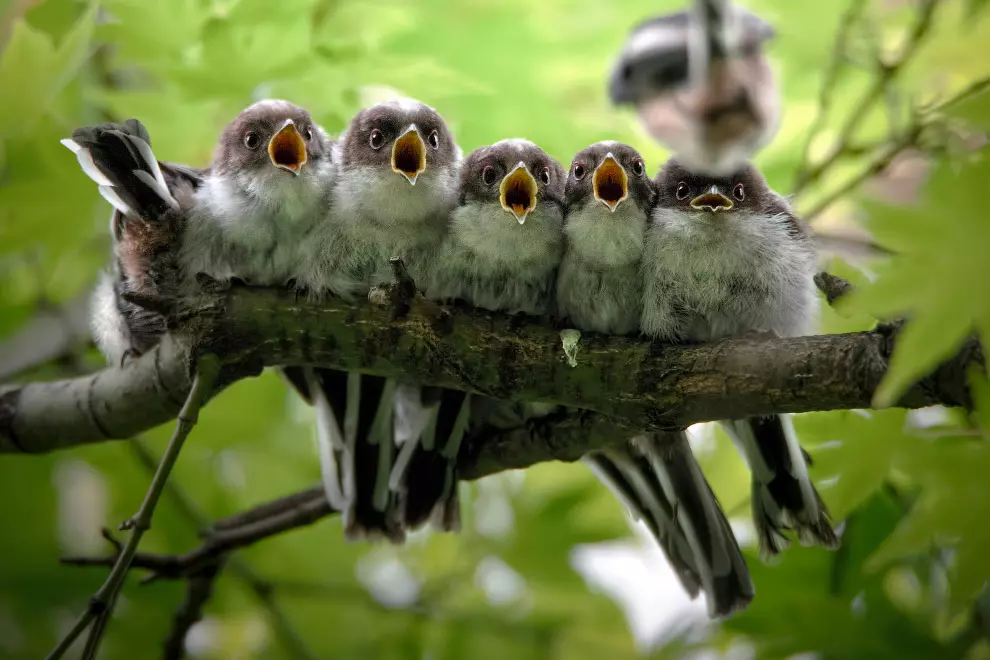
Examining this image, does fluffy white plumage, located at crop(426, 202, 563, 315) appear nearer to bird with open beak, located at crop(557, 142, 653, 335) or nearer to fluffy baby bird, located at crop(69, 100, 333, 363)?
bird with open beak, located at crop(557, 142, 653, 335)

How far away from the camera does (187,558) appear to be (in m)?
2.03

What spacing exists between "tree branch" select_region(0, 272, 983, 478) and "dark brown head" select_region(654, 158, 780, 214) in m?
0.34

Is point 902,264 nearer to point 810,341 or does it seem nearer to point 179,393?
point 810,341

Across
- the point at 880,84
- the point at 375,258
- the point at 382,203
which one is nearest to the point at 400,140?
the point at 382,203

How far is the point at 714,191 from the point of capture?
1.82m

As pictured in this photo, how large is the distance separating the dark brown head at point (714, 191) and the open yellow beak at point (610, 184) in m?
0.11

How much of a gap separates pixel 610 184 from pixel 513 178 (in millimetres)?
188

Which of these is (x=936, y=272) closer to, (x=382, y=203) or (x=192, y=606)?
(x=382, y=203)

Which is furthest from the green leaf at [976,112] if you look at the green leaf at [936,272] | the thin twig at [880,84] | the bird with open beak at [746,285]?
the thin twig at [880,84]

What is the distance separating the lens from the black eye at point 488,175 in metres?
1.90

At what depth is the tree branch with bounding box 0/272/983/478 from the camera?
1466 mm

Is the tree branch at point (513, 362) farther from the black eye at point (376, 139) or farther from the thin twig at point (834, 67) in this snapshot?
the thin twig at point (834, 67)

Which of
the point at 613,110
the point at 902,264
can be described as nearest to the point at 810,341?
the point at 902,264

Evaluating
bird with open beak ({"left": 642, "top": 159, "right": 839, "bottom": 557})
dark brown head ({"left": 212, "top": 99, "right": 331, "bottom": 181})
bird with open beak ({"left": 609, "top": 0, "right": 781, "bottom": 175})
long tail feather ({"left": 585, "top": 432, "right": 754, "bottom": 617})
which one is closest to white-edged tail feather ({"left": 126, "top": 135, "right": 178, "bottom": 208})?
dark brown head ({"left": 212, "top": 99, "right": 331, "bottom": 181})
